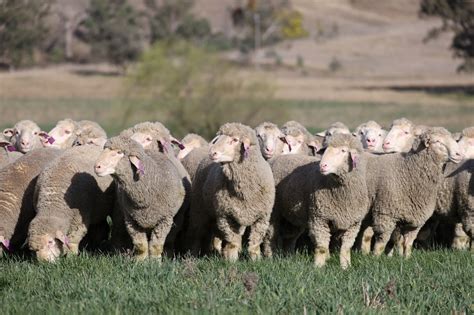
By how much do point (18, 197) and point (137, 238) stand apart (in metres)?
1.66

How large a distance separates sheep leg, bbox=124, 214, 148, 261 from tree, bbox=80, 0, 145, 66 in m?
60.1

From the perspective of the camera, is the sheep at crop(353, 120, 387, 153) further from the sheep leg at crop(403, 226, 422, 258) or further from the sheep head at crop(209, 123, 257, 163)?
the sheep head at crop(209, 123, 257, 163)

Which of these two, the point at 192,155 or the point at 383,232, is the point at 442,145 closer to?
the point at 383,232

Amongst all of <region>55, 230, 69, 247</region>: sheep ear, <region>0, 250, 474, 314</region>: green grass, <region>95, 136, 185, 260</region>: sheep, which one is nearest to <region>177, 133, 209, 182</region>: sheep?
<region>95, 136, 185, 260</region>: sheep

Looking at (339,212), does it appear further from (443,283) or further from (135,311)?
(135,311)

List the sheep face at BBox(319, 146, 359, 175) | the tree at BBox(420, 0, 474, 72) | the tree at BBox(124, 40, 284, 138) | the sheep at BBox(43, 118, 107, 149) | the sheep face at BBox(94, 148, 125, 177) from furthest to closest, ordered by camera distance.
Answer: the tree at BBox(420, 0, 474, 72) → the tree at BBox(124, 40, 284, 138) → the sheep at BBox(43, 118, 107, 149) → the sheep face at BBox(319, 146, 359, 175) → the sheep face at BBox(94, 148, 125, 177)

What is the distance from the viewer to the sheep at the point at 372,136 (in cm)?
1217

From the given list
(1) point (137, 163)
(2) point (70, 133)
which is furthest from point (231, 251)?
(2) point (70, 133)

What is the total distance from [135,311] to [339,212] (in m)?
3.28

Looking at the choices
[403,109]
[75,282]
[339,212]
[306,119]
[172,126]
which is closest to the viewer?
[75,282]

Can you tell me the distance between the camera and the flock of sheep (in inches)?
362

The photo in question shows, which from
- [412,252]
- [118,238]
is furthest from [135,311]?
[412,252]

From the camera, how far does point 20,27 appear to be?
5306 cm

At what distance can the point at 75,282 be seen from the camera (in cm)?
767
